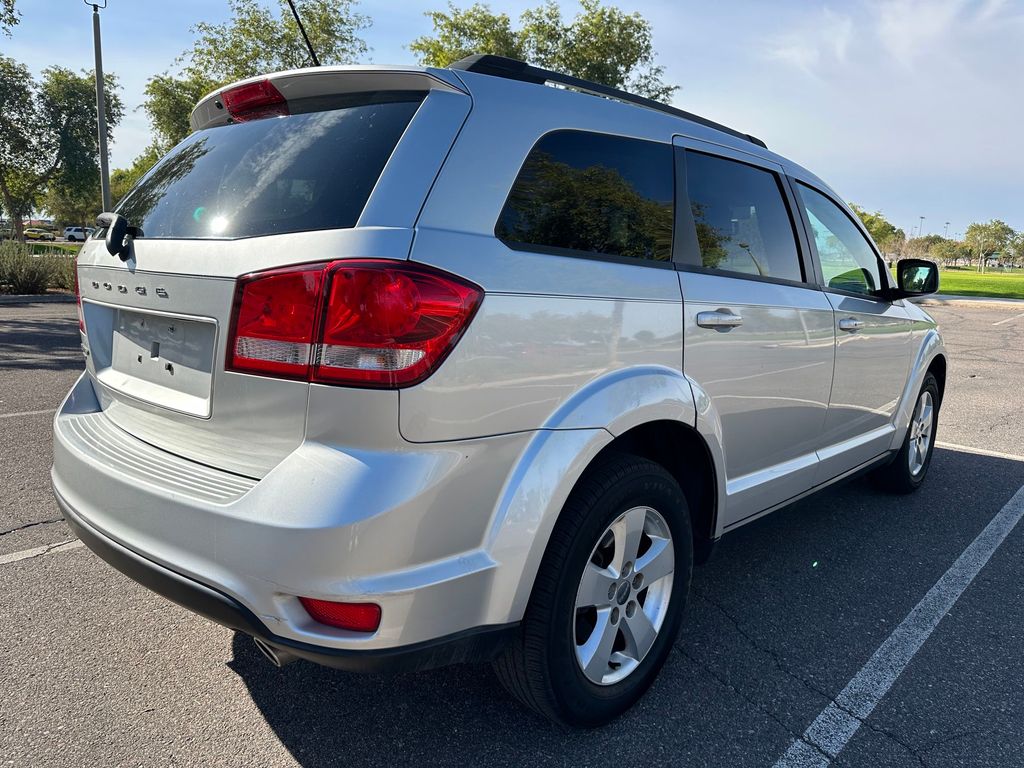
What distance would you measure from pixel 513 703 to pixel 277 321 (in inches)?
57.0

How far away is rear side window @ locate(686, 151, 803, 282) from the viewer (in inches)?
106

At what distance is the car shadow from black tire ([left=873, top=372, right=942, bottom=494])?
86 centimetres

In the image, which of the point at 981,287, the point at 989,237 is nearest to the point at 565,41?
the point at 981,287

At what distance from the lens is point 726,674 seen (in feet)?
8.48

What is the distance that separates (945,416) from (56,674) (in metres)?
7.44

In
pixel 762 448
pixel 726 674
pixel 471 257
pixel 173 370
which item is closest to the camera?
pixel 471 257

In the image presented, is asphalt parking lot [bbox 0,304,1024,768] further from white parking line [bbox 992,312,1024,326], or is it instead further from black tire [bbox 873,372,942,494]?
white parking line [bbox 992,312,1024,326]

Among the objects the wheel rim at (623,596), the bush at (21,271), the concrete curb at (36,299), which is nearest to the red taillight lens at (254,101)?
the wheel rim at (623,596)

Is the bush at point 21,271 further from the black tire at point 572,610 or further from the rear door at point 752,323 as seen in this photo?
the black tire at point 572,610

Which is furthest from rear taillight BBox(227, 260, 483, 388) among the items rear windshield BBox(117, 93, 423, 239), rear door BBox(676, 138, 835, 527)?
rear door BBox(676, 138, 835, 527)

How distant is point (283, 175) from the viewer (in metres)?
1.99

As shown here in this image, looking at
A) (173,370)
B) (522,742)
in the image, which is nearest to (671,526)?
(522,742)

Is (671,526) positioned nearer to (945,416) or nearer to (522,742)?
(522,742)

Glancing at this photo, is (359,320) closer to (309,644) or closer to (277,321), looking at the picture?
(277,321)
